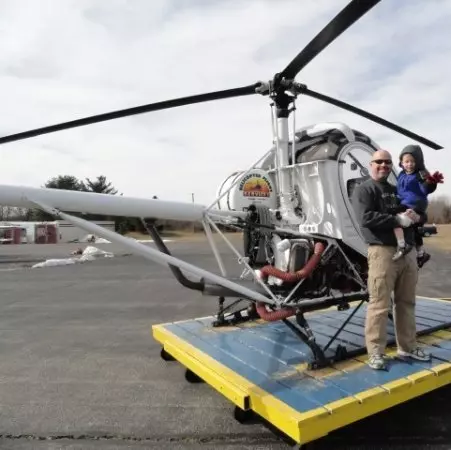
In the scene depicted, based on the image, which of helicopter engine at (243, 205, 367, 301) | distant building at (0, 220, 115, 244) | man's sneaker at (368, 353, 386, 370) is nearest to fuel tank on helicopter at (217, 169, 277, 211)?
helicopter engine at (243, 205, 367, 301)

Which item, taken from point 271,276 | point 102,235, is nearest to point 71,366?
point 102,235

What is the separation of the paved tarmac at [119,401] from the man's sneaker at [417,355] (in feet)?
1.44

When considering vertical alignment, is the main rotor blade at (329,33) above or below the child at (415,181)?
above

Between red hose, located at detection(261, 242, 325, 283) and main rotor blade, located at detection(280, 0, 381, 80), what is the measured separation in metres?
1.76

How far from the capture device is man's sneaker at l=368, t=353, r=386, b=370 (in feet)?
11.3

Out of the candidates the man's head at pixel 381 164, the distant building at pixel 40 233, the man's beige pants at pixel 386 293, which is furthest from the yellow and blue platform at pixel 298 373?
the distant building at pixel 40 233

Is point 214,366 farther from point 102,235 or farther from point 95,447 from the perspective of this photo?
point 102,235

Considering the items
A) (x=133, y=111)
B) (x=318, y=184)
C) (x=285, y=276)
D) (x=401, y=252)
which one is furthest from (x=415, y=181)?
(x=133, y=111)

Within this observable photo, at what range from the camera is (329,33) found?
3301 millimetres

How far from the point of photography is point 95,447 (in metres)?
3.08

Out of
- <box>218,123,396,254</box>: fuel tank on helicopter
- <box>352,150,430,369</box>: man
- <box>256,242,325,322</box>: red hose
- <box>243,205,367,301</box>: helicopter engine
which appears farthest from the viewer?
<box>218,123,396,254</box>: fuel tank on helicopter

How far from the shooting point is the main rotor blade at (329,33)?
2.94m

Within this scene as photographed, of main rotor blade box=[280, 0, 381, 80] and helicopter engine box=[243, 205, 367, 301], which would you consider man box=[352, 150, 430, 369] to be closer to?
helicopter engine box=[243, 205, 367, 301]

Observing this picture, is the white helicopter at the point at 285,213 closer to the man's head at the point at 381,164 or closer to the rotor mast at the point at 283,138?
the rotor mast at the point at 283,138
